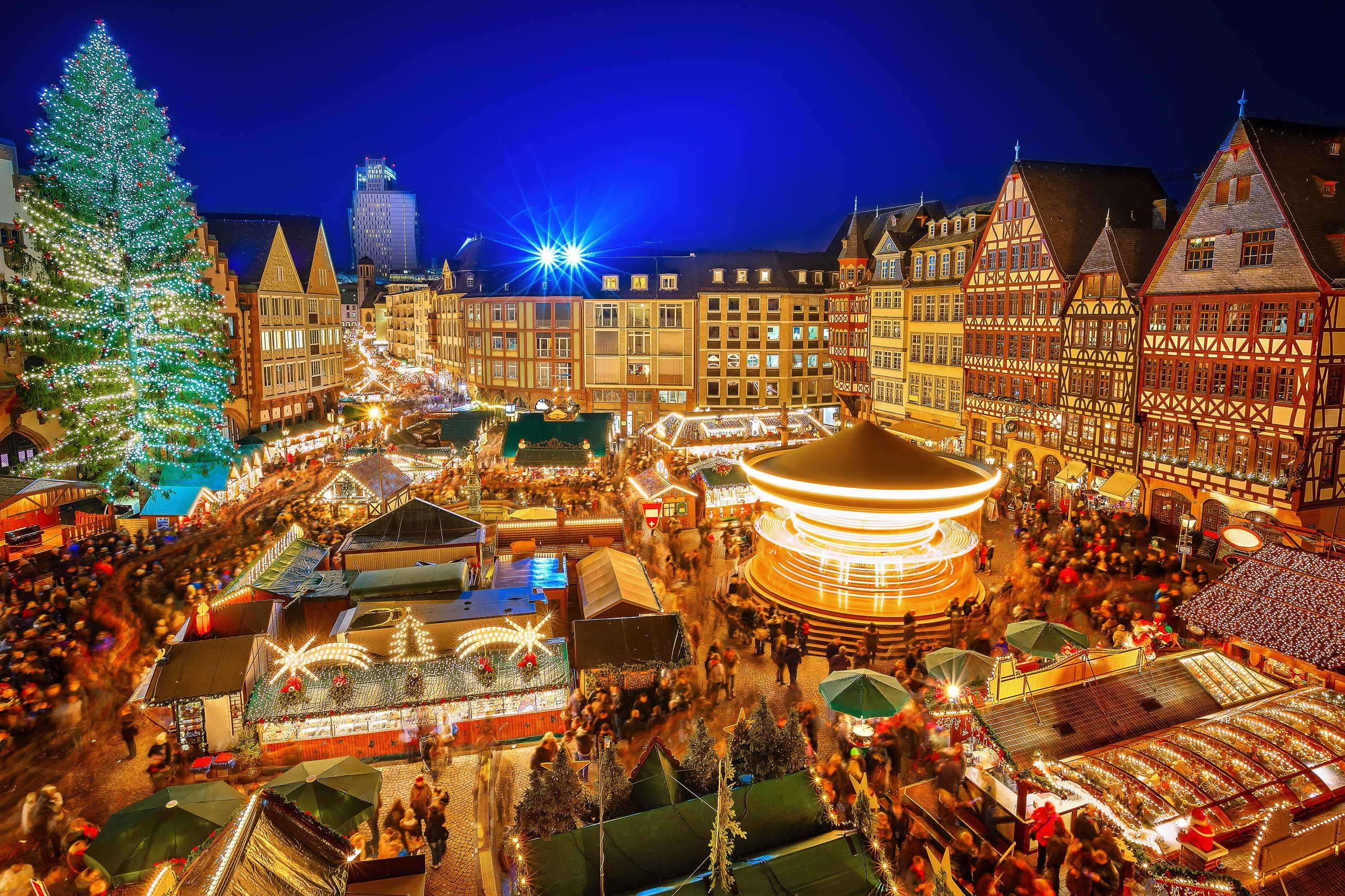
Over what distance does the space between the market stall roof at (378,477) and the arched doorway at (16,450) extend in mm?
11082

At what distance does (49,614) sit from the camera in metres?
15.6

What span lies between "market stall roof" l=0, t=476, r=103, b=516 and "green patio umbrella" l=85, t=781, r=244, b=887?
15.8 meters

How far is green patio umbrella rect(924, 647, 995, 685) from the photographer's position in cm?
1252

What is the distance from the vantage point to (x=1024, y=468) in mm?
29578

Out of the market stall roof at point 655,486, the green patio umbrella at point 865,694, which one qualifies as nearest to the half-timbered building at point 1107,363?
the market stall roof at point 655,486

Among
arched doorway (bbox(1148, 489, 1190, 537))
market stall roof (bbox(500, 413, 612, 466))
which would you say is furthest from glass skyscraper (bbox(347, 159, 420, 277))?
arched doorway (bbox(1148, 489, 1190, 537))

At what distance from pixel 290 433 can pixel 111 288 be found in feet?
40.3

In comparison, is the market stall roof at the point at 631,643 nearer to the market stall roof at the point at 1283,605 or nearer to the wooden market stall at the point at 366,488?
the market stall roof at the point at 1283,605

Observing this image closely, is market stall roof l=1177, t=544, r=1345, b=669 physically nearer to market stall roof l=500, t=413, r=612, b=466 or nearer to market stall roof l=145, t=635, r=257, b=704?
market stall roof l=145, t=635, r=257, b=704

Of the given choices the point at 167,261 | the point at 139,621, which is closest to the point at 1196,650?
the point at 139,621

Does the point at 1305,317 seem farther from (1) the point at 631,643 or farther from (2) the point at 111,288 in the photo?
(2) the point at 111,288

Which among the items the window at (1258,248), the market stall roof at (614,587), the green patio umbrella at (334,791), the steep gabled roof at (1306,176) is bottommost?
the green patio umbrella at (334,791)

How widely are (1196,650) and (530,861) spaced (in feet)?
34.7

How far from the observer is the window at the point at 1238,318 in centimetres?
2069
